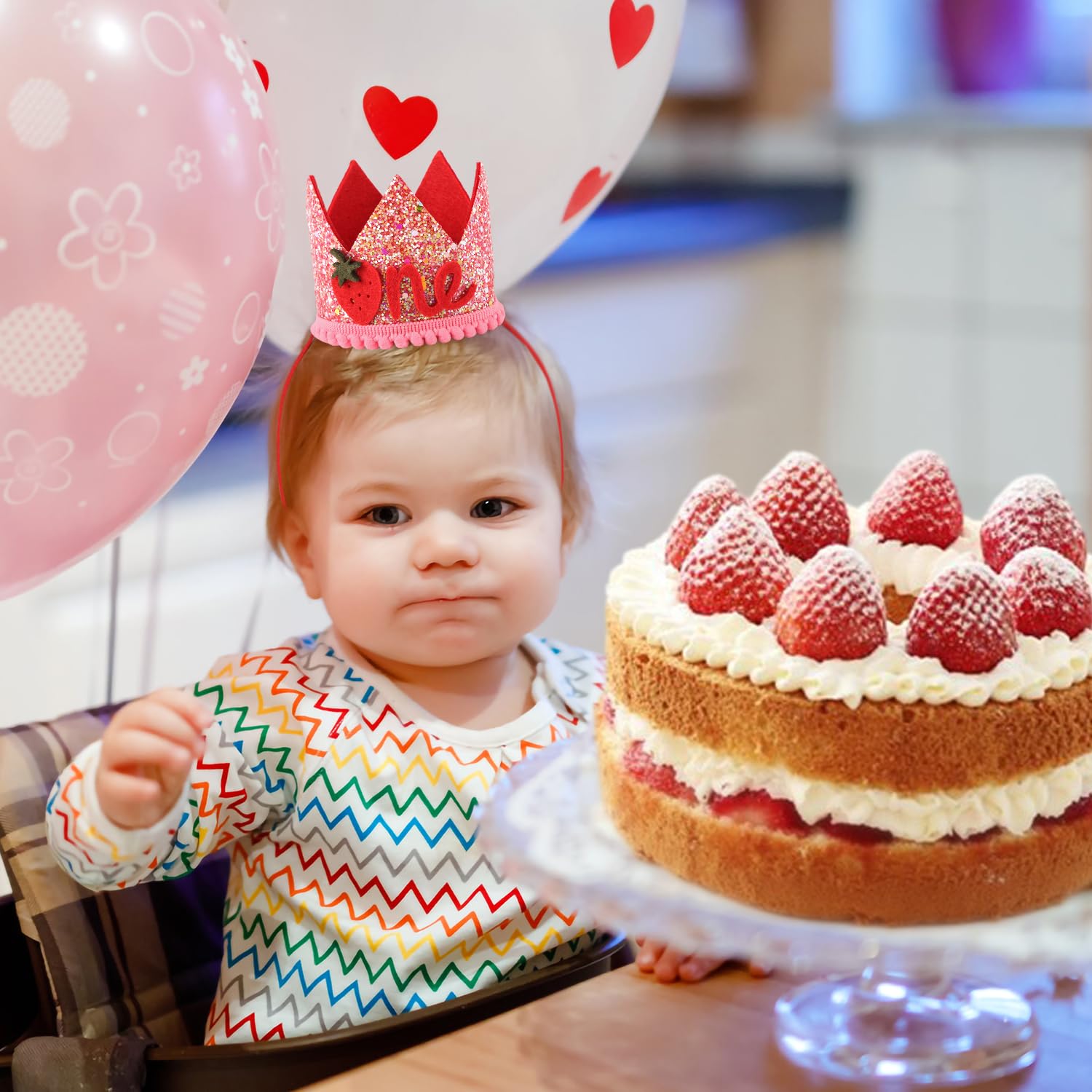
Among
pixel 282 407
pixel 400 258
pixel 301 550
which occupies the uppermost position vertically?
pixel 400 258

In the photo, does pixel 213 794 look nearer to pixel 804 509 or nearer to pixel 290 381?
pixel 290 381

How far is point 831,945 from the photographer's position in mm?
919

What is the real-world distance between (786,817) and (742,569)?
0.15 metres

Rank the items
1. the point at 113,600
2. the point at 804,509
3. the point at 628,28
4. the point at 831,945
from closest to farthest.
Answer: the point at 831,945
the point at 804,509
the point at 628,28
the point at 113,600

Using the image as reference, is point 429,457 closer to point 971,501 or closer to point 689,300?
point 689,300

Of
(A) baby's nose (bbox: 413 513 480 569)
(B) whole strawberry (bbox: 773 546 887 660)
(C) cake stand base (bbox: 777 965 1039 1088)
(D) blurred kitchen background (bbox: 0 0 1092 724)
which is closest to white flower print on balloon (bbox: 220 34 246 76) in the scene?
(A) baby's nose (bbox: 413 513 480 569)

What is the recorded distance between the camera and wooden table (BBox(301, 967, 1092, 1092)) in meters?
0.99

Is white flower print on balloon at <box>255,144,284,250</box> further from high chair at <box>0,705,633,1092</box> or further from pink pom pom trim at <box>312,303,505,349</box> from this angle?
high chair at <box>0,705,633,1092</box>

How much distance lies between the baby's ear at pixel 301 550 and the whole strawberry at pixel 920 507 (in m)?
0.44

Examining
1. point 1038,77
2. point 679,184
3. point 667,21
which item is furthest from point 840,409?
point 667,21

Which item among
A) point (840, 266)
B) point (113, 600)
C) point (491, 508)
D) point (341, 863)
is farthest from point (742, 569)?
point (840, 266)

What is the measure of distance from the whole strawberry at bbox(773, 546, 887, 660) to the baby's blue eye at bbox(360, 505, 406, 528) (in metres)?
0.37

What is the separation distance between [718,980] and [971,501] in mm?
3028

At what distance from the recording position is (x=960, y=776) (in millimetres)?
959
